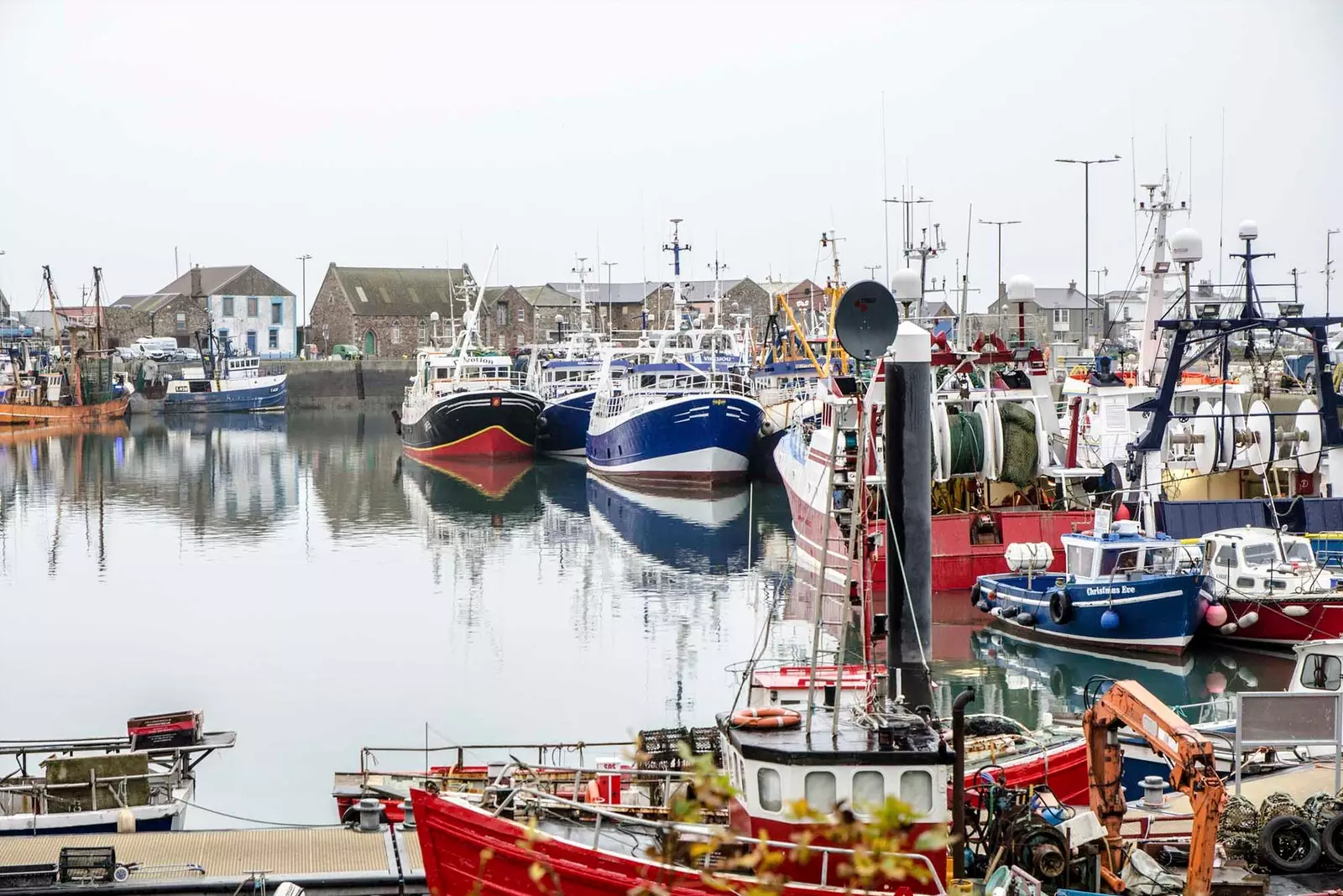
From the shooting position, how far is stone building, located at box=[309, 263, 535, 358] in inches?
4220

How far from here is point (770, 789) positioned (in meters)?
10.6

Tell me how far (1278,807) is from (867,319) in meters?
5.26

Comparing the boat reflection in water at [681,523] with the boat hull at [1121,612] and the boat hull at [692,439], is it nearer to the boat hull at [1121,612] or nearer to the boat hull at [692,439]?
the boat hull at [692,439]

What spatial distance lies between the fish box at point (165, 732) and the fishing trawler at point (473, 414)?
4446cm

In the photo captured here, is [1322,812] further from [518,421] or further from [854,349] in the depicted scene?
[518,421]

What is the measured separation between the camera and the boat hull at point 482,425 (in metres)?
61.5

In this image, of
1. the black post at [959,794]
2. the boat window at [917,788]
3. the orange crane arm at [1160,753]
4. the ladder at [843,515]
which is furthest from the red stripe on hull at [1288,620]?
the boat window at [917,788]

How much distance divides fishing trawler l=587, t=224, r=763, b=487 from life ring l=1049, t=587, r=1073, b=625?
25252 millimetres

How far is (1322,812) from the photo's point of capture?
11461mm

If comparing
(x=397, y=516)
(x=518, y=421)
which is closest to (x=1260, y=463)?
(x=397, y=516)

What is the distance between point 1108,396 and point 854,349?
2230cm

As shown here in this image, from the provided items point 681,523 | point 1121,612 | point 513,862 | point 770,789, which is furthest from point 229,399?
point 770,789

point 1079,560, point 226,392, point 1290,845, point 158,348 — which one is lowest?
point 1290,845

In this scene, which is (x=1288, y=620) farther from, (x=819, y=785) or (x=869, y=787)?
(x=819, y=785)
